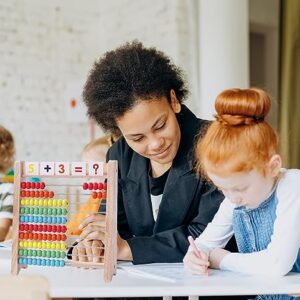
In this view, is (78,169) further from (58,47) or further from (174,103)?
(58,47)

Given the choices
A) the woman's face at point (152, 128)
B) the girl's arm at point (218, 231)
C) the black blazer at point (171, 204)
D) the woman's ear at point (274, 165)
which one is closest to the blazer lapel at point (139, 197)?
the black blazer at point (171, 204)

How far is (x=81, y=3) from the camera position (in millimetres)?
5699

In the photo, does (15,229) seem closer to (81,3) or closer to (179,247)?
(179,247)

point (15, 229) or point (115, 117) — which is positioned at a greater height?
point (115, 117)

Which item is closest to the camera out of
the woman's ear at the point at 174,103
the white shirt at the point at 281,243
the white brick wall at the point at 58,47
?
the white shirt at the point at 281,243

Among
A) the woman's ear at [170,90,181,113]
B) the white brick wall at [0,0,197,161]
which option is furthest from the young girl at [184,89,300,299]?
the white brick wall at [0,0,197,161]

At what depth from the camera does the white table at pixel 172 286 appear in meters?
1.39

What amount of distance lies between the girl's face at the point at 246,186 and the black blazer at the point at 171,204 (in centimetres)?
24

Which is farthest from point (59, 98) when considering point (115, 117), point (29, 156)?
point (115, 117)

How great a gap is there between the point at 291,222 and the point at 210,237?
0.29 meters

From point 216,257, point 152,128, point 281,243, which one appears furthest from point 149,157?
point 281,243

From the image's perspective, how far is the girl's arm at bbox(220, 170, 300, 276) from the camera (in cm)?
154

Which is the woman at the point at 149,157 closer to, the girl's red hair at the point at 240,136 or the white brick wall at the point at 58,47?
the girl's red hair at the point at 240,136

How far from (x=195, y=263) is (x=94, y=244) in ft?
1.02
